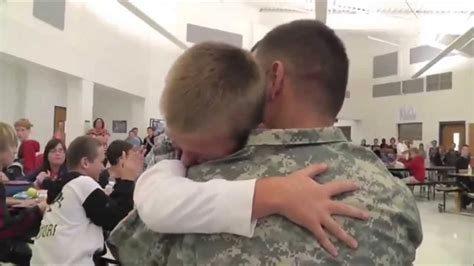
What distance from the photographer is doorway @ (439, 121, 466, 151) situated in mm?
16406

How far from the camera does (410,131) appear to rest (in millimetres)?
18562

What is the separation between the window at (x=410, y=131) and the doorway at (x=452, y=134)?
0.96 m

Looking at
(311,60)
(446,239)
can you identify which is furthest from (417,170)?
(311,60)

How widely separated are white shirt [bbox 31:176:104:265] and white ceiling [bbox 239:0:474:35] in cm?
1097

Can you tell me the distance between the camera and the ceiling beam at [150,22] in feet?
38.8

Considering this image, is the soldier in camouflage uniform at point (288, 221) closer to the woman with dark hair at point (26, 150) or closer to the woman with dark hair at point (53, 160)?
the woman with dark hair at point (53, 160)

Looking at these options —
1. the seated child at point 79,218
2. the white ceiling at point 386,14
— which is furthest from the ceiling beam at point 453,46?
the seated child at point 79,218

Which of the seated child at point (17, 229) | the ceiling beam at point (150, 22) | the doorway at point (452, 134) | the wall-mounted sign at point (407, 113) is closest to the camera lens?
the seated child at point (17, 229)

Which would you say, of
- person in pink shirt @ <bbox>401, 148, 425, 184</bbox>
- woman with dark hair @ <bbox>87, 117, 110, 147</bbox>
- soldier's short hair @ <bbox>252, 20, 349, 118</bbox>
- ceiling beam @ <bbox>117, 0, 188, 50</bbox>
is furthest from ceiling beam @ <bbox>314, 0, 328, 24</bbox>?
soldier's short hair @ <bbox>252, 20, 349, 118</bbox>

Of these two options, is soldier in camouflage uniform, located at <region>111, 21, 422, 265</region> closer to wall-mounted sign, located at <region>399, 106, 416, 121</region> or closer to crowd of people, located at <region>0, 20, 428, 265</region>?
crowd of people, located at <region>0, 20, 428, 265</region>

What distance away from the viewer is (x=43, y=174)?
4.24 meters

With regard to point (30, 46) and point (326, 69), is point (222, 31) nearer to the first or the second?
point (30, 46)

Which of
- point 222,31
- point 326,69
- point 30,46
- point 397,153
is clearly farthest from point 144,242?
point 222,31

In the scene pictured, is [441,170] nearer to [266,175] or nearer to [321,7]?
[321,7]
